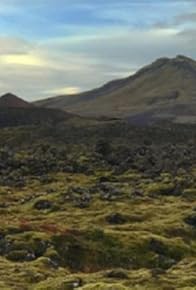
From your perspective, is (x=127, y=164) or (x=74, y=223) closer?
(x=74, y=223)

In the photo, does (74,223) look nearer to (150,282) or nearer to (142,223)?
(142,223)

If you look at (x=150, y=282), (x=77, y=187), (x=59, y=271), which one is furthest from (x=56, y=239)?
(x=77, y=187)

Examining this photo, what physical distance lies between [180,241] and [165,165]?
89.9 m

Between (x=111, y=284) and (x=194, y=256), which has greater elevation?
(x=111, y=284)

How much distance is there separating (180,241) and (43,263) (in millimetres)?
23119

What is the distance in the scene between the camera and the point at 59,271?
4938 centimetres

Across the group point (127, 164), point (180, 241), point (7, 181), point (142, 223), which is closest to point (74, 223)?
point (142, 223)

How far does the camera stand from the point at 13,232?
212 feet

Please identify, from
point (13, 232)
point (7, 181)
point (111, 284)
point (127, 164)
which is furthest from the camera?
point (127, 164)

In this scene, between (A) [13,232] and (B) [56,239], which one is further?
(A) [13,232]

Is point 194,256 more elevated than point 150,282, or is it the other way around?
point 150,282

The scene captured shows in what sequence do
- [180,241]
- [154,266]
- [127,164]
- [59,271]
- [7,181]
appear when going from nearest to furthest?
[59,271] < [154,266] < [180,241] < [7,181] < [127,164]

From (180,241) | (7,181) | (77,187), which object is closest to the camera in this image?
(180,241)

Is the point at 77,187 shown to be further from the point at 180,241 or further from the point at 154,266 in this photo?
the point at 154,266
